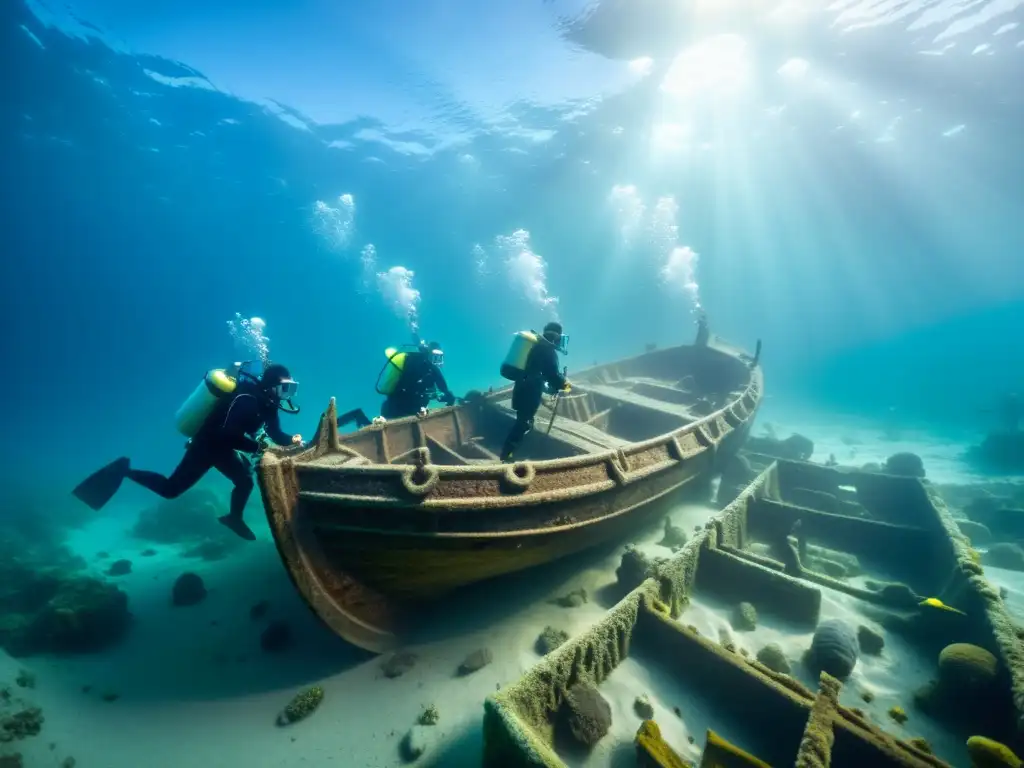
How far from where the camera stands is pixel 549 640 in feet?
15.9

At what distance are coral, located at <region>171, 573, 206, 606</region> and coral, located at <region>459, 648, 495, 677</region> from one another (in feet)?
18.6

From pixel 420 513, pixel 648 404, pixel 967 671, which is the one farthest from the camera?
pixel 648 404

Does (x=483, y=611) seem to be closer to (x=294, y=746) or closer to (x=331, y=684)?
(x=331, y=684)

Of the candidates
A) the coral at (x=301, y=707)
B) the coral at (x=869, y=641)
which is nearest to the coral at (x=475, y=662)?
the coral at (x=301, y=707)

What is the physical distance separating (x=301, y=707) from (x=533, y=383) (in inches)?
203

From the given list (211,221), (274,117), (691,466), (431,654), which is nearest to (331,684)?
(431,654)

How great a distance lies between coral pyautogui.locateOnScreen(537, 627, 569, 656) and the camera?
15.8ft

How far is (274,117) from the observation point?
34.3 meters

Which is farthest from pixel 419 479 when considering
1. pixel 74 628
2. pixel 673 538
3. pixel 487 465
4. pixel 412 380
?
pixel 74 628

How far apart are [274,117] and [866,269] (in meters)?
112

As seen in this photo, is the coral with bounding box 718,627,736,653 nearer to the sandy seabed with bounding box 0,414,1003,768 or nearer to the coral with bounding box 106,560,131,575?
the sandy seabed with bounding box 0,414,1003,768

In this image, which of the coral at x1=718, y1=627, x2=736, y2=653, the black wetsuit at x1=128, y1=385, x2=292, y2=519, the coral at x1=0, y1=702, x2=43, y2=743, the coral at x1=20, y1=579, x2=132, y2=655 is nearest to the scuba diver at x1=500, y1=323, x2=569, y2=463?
the black wetsuit at x1=128, y1=385, x2=292, y2=519

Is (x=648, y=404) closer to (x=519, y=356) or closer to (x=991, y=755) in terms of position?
(x=519, y=356)

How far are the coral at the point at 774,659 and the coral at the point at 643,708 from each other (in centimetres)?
162
